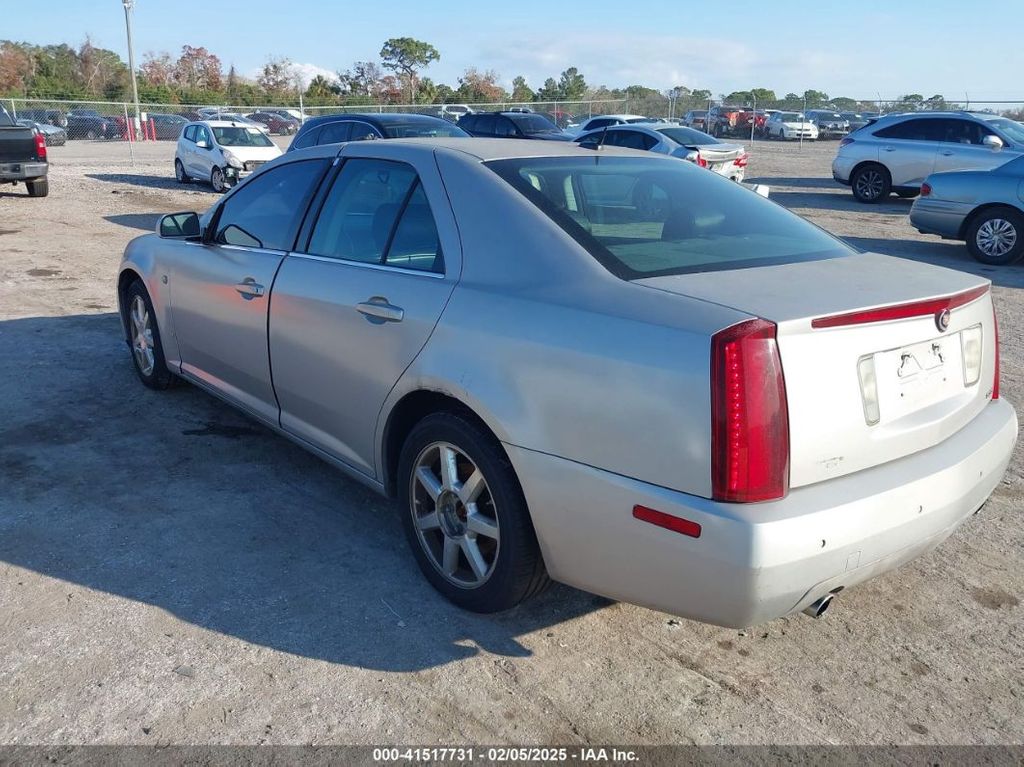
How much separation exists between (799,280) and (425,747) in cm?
185

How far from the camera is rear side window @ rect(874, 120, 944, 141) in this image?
16.5 meters

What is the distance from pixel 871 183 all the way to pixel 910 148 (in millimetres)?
1060

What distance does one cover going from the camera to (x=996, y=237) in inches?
426

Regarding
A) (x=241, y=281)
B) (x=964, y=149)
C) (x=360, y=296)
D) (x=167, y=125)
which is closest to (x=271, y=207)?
(x=241, y=281)

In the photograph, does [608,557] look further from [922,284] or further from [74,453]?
[74,453]

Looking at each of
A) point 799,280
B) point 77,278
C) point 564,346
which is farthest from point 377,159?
point 77,278

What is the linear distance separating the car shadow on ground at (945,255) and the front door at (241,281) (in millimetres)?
6903

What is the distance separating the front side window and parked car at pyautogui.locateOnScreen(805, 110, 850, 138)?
4225 cm

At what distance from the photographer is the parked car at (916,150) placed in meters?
15.9

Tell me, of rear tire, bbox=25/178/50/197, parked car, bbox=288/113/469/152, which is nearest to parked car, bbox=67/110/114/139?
rear tire, bbox=25/178/50/197

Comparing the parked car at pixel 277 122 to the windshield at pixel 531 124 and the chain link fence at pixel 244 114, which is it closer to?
the chain link fence at pixel 244 114

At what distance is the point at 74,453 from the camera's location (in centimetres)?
475

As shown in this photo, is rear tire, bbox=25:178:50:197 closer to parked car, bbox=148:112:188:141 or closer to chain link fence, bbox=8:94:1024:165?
chain link fence, bbox=8:94:1024:165

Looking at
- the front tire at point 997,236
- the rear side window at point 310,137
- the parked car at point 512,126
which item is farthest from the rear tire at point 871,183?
the rear side window at point 310,137
